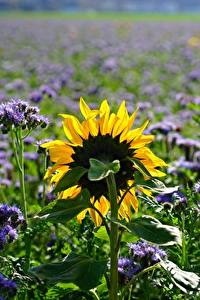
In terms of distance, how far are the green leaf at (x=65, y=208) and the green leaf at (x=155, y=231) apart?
0.16 metres

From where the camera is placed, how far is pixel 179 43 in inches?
829

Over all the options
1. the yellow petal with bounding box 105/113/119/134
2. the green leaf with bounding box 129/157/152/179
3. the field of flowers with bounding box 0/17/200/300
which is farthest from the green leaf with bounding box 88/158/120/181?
the yellow petal with bounding box 105/113/119/134

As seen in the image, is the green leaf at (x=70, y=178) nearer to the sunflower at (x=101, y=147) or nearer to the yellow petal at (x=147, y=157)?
the sunflower at (x=101, y=147)

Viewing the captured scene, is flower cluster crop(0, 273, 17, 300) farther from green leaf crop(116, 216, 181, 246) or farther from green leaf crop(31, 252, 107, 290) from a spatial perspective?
green leaf crop(116, 216, 181, 246)

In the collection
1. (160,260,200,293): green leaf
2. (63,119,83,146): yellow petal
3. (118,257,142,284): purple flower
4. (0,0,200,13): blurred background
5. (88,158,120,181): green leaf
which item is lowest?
(0,0,200,13): blurred background

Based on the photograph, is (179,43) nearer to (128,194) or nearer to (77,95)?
(77,95)

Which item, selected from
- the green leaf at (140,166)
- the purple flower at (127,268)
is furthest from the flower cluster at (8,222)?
the green leaf at (140,166)

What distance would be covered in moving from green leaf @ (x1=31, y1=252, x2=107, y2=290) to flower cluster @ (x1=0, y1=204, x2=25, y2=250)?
9.5 inches

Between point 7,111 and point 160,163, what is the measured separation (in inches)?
30.6

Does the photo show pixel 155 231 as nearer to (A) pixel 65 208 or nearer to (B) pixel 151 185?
(B) pixel 151 185

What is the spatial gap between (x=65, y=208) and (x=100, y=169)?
267 millimetres

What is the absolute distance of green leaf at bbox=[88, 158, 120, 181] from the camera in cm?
210

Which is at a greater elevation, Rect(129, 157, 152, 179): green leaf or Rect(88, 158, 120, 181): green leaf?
Rect(88, 158, 120, 181): green leaf

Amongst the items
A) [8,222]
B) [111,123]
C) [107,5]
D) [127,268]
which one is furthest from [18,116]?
[107,5]
